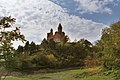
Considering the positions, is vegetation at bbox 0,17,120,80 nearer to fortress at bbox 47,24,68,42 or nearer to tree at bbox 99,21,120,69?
tree at bbox 99,21,120,69

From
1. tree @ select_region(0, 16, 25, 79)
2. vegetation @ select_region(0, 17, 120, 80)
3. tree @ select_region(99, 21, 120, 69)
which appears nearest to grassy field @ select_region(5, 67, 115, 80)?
vegetation @ select_region(0, 17, 120, 80)

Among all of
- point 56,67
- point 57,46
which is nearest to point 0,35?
point 56,67

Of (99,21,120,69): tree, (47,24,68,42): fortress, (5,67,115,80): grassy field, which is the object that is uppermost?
(47,24,68,42): fortress

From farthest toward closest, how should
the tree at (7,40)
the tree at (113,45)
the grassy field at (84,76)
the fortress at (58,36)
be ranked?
the fortress at (58,36) < the grassy field at (84,76) < the tree at (113,45) < the tree at (7,40)

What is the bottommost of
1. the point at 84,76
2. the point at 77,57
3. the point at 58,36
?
the point at 84,76

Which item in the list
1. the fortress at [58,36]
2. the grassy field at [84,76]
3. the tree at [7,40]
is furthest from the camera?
the fortress at [58,36]

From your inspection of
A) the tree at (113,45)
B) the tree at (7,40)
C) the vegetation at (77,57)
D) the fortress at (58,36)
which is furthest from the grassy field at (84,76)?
the fortress at (58,36)

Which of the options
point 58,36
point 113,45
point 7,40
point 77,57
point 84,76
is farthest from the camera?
point 58,36

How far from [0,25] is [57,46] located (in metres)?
69.4

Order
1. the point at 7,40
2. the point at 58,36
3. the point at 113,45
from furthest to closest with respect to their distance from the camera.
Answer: the point at 58,36 → the point at 113,45 → the point at 7,40

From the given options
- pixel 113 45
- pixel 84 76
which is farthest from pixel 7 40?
pixel 84 76

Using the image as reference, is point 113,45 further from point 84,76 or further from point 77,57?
point 77,57

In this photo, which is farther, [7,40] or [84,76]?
[84,76]

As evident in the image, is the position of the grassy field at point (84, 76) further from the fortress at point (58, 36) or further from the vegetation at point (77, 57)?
the fortress at point (58, 36)
